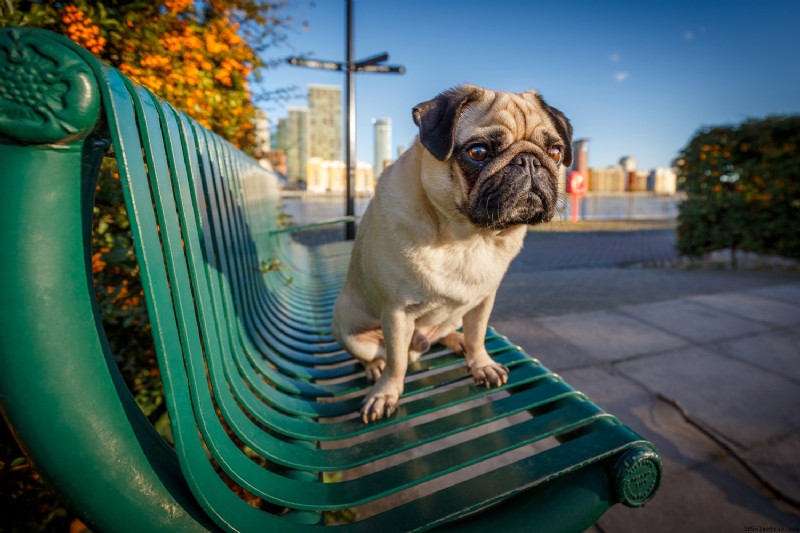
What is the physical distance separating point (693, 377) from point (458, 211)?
2707mm

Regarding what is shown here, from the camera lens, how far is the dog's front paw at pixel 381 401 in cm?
164

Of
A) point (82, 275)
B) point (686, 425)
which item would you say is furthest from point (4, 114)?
point (686, 425)

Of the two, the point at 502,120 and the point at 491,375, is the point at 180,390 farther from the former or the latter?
the point at 502,120

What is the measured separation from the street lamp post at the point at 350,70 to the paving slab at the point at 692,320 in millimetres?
3980

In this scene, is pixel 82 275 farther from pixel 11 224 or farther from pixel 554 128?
pixel 554 128

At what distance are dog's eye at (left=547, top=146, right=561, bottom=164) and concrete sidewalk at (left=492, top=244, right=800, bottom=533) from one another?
167 cm

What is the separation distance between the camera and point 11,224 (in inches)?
28.6

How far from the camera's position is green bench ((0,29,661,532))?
0.73 m

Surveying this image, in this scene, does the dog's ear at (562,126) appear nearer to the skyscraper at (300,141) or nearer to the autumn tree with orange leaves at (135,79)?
the autumn tree with orange leaves at (135,79)

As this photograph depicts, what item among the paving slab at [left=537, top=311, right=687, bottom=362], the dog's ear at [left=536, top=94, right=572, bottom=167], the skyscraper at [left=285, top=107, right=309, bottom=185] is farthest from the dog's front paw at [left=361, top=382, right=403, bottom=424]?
the skyscraper at [left=285, top=107, right=309, bottom=185]

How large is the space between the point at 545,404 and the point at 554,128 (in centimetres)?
122

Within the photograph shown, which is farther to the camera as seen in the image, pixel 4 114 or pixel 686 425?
pixel 686 425

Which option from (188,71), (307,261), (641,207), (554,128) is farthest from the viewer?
(641,207)

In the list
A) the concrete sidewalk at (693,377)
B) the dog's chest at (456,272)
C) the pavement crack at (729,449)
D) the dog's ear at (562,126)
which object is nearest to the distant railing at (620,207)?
the concrete sidewalk at (693,377)
